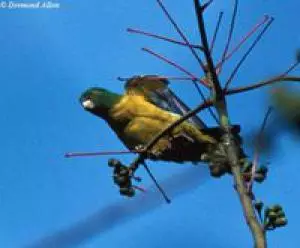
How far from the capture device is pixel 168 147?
4.39 metres

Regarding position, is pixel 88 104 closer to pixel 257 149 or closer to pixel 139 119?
pixel 139 119

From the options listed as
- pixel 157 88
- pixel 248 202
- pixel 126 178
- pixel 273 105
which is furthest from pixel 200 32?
pixel 157 88

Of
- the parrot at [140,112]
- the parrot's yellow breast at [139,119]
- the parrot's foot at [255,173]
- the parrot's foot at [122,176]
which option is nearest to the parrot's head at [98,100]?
the parrot at [140,112]

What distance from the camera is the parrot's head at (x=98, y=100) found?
5711 mm

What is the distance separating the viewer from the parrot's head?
5711mm

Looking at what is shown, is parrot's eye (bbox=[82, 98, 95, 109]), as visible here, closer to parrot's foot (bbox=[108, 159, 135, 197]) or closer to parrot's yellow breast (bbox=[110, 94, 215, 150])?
parrot's yellow breast (bbox=[110, 94, 215, 150])

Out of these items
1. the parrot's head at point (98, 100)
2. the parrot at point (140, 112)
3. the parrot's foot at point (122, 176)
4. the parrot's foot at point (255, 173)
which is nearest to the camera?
the parrot's foot at point (255, 173)

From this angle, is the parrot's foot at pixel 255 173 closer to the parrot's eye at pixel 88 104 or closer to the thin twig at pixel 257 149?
the thin twig at pixel 257 149

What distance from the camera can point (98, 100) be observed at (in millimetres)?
5859

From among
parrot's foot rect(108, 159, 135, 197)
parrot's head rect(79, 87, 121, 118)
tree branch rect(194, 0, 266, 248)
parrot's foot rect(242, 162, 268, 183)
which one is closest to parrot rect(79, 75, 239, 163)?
parrot's head rect(79, 87, 121, 118)

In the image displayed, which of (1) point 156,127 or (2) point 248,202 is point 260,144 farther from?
(1) point 156,127

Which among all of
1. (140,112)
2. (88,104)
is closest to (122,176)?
(140,112)

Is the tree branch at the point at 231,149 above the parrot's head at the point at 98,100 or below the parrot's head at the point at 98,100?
below

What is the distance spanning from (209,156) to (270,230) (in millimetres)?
337
